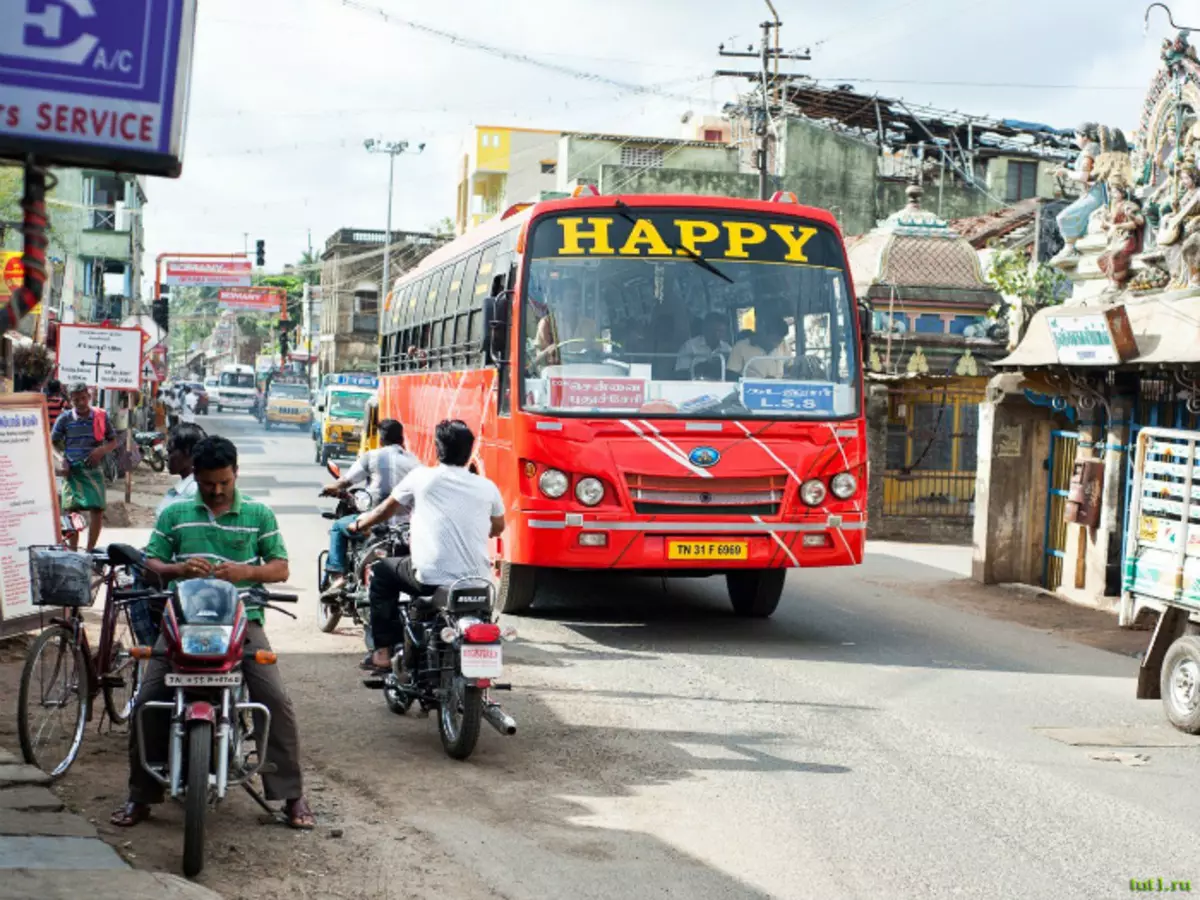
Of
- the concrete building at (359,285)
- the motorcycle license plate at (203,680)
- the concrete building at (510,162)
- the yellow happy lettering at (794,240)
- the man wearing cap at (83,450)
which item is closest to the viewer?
the motorcycle license plate at (203,680)

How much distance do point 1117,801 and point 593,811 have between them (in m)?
2.53

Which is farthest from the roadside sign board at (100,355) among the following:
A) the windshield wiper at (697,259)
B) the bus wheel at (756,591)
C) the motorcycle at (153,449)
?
the windshield wiper at (697,259)

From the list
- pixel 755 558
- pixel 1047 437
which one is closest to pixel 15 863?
pixel 755 558

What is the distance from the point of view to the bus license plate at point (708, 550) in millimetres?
11906

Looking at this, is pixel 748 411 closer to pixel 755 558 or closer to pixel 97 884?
pixel 755 558

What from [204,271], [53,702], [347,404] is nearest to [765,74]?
[347,404]

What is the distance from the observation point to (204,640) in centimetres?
612

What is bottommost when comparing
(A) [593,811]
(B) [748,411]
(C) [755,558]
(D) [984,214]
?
(A) [593,811]

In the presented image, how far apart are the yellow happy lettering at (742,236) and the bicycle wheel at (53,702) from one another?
6529 mm

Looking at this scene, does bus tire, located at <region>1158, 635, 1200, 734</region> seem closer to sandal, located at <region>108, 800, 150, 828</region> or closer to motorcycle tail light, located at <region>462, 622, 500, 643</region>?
motorcycle tail light, located at <region>462, 622, 500, 643</region>

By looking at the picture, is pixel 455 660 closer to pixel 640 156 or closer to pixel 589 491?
pixel 589 491

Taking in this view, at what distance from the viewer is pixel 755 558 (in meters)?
12.0

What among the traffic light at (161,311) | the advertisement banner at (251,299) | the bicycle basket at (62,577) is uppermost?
the advertisement banner at (251,299)

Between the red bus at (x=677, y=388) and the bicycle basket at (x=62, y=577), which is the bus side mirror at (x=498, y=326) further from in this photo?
the bicycle basket at (x=62, y=577)
